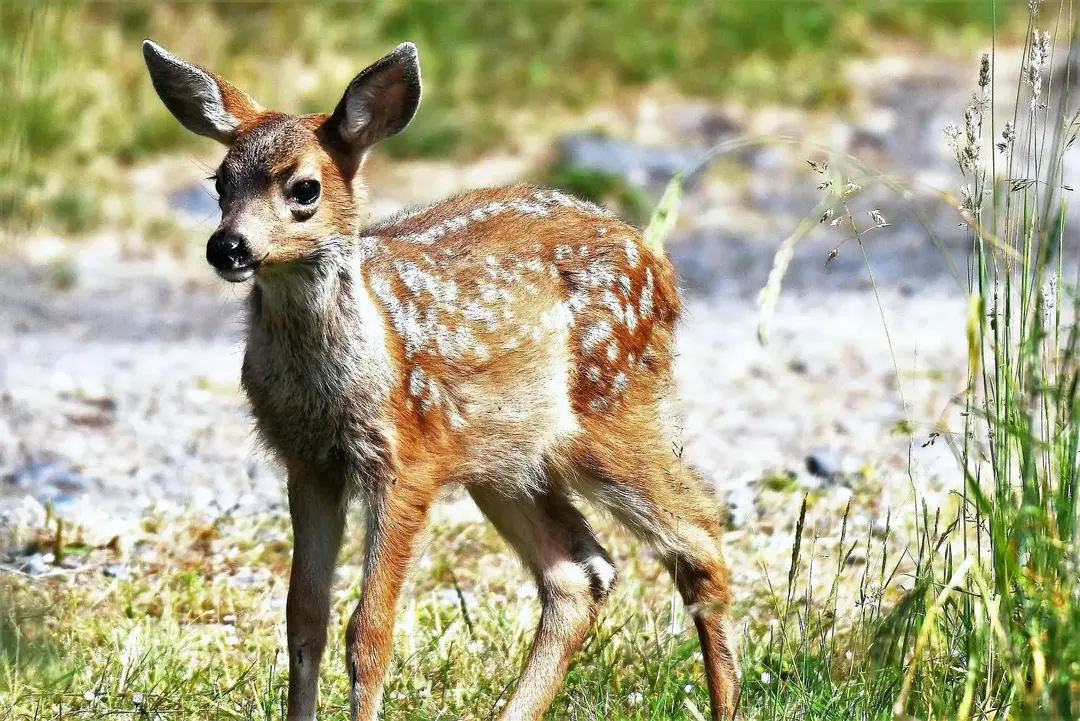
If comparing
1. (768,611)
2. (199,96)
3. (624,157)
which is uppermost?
(624,157)

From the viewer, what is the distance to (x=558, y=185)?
11500 mm

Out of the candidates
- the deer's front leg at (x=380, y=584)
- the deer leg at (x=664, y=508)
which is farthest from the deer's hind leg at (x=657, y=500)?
the deer's front leg at (x=380, y=584)

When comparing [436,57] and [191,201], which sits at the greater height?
[436,57]

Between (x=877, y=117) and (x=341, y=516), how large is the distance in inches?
405

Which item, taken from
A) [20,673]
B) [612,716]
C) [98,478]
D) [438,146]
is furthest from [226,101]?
[438,146]

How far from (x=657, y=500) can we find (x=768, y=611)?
664 mm

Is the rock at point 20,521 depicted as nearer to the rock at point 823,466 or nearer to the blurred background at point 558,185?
the blurred background at point 558,185

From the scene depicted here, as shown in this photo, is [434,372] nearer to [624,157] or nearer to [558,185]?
[558,185]

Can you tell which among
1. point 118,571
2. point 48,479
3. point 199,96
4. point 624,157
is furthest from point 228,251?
point 624,157

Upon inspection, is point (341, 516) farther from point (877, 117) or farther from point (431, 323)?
point (877, 117)

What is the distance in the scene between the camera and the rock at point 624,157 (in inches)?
479

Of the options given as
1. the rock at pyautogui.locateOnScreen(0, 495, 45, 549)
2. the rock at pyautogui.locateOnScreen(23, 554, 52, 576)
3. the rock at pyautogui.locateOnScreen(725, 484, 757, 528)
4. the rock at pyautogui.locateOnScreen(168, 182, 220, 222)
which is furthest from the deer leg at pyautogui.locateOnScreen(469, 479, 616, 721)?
the rock at pyautogui.locateOnScreen(168, 182, 220, 222)

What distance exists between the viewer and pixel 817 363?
28.4 ft

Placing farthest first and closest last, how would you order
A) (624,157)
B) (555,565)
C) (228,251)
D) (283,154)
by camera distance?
(624,157) < (555,565) < (283,154) < (228,251)
